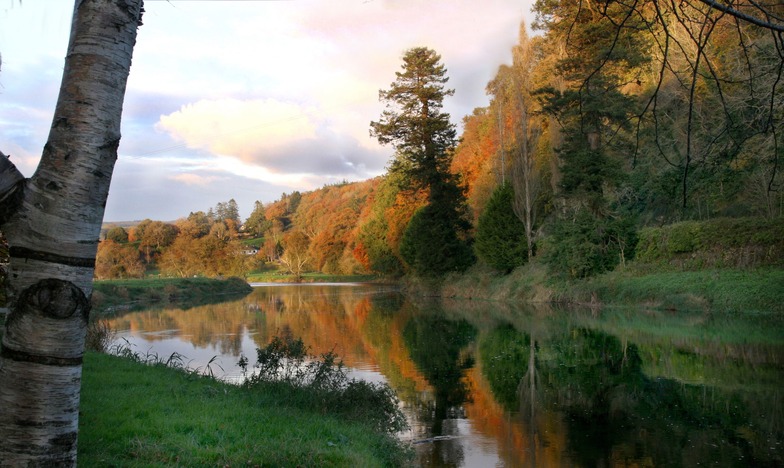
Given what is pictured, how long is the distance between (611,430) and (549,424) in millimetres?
862

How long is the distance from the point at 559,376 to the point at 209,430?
817cm

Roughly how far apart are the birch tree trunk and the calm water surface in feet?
17.4

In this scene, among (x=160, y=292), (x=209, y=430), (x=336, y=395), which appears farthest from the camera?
(x=160, y=292)

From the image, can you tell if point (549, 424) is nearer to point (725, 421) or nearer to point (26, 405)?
point (725, 421)

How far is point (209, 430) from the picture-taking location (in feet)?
19.6

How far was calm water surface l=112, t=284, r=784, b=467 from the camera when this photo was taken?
756 cm

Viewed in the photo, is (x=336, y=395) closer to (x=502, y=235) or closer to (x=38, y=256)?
(x=38, y=256)

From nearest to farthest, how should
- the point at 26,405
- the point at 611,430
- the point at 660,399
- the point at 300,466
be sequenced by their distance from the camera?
the point at 26,405
the point at 300,466
the point at 611,430
the point at 660,399

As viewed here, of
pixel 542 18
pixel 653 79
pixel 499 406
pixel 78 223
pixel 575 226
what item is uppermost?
pixel 542 18

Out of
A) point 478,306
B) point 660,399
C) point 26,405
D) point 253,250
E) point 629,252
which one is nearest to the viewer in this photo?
point 26,405

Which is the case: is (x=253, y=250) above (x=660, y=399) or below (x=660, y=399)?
above

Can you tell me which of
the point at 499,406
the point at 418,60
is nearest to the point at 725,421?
the point at 499,406

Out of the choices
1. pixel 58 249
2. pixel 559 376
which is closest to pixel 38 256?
pixel 58 249

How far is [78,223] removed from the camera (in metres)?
2.45
